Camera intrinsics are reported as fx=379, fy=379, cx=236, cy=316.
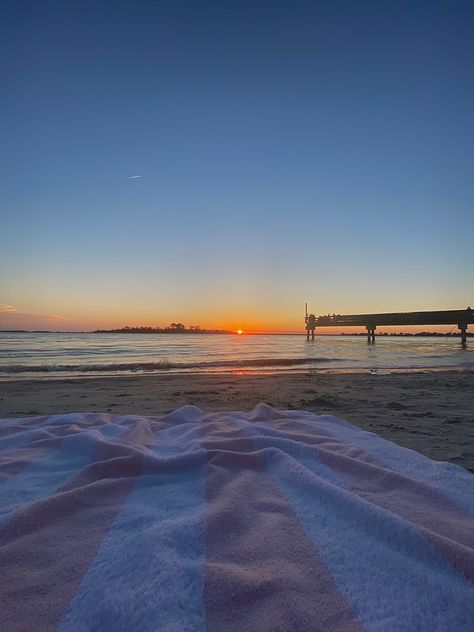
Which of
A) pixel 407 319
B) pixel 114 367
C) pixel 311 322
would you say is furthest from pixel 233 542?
pixel 311 322

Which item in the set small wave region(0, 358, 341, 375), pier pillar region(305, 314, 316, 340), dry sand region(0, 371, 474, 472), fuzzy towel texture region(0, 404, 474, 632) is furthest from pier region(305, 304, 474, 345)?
fuzzy towel texture region(0, 404, 474, 632)

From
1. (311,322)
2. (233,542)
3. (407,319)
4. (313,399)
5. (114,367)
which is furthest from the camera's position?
(311,322)

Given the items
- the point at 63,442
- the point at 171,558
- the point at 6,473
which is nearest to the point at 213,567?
the point at 171,558

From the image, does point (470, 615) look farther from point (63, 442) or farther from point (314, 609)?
point (63, 442)

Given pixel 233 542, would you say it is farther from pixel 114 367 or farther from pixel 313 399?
pixel 114 367

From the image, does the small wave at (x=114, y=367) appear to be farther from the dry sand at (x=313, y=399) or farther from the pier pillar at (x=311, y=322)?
the pier pillar at (x=311, y=322)

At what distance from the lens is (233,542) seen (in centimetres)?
111

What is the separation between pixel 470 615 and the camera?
32.3 inches

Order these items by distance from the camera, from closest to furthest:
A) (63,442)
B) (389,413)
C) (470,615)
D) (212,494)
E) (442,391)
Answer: (470,615), (212,494), (63,442), (389,413), (442,391)

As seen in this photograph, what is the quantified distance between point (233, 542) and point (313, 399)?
4367mm

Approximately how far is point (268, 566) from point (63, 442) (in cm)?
151

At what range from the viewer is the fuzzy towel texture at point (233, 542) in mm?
822

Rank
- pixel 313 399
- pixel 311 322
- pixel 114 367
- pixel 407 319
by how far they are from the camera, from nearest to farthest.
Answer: pixel 313 399, pixel 114 367, pixel 407 319, pixel 311 322

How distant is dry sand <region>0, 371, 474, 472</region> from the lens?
11.2 feet
